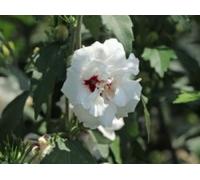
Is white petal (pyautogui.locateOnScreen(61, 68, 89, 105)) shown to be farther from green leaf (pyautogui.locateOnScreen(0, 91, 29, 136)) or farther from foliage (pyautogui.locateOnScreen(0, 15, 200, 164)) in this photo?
green leaf (pyautogui.locateOnScreen(0, 91, 29, 136))

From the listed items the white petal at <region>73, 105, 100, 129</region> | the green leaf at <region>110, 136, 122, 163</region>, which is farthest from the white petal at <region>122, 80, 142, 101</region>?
the green leaf at <region>110, 136, 122, 163</region>

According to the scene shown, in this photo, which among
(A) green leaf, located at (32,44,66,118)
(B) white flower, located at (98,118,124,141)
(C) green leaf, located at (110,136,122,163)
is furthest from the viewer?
(C) green leaf, located at (110,136,122,163)

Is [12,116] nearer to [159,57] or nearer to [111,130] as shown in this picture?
[111,130]

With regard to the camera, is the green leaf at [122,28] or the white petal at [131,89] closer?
the white petal at [131,89]

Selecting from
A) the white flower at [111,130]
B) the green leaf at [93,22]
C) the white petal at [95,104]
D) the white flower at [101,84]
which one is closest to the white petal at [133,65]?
the white flower at [101,84]

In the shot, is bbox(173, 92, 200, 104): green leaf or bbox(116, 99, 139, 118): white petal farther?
bbox(173, 92, 200, 104): green leaf

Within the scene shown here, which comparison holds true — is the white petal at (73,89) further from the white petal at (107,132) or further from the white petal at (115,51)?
the white petal at (107,132)
